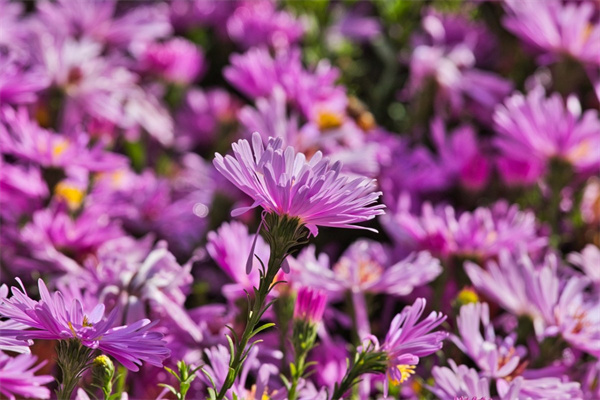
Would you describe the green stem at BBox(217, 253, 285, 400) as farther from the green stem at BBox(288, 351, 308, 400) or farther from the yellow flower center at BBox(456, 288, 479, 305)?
the yellow flower center at BBox(456, 288, 479, 305)

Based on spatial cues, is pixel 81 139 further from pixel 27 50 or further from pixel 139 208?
pixel 27 50

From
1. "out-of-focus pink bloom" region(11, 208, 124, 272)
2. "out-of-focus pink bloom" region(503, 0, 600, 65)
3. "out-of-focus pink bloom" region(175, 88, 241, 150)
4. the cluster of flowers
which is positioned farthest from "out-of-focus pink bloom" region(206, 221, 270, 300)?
"out-of-focus pink bloom" region(503, 0, 600, 65)

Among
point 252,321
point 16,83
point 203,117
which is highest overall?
point 252,321

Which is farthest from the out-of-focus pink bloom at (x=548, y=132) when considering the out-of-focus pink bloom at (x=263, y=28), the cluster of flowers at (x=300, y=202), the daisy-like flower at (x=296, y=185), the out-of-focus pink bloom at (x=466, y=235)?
the daisy-like flower at (x=296, y=185)

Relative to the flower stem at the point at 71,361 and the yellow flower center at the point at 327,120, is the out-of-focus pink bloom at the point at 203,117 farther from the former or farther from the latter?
the flower stem at the point at 71,361

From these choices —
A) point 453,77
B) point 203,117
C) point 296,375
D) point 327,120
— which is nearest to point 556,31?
point 453,77

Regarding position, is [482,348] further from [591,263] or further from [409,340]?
[591,263]
